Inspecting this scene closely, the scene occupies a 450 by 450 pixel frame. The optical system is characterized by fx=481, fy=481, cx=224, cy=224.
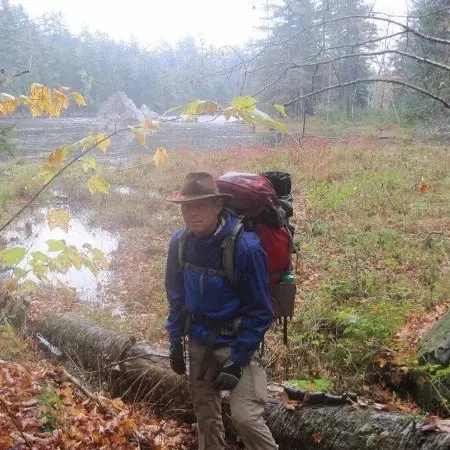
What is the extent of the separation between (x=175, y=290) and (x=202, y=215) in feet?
2.21

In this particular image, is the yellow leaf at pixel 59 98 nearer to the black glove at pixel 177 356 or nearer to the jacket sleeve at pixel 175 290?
the jacket sleeve at pixel 175 290

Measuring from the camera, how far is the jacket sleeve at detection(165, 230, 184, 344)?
3.45 metres

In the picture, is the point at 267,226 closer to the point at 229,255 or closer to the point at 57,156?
the point at 229,255

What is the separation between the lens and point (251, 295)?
10.2 feet

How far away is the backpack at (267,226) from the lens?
320 centimetres

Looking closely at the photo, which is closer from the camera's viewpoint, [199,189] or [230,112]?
[230,112]

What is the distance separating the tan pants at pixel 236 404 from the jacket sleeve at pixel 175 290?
6.0 inches

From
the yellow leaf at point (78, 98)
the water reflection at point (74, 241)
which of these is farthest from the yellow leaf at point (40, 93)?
the water reflection at point (74, 241)

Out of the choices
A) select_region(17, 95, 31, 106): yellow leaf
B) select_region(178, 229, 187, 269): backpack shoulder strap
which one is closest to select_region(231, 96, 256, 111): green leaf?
select_region(178, 229, 187, 269): backpack shoulder strap

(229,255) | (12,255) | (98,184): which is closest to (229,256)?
(229,255)

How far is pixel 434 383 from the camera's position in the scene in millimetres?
4418

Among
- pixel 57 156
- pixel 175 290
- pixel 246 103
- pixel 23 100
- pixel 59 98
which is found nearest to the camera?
pixel 246 103

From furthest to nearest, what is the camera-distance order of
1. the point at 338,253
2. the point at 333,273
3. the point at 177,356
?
the point at 338,253 < the point at 333,273 < the point at 177,356

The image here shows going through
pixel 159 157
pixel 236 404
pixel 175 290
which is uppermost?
pixel 159 157
